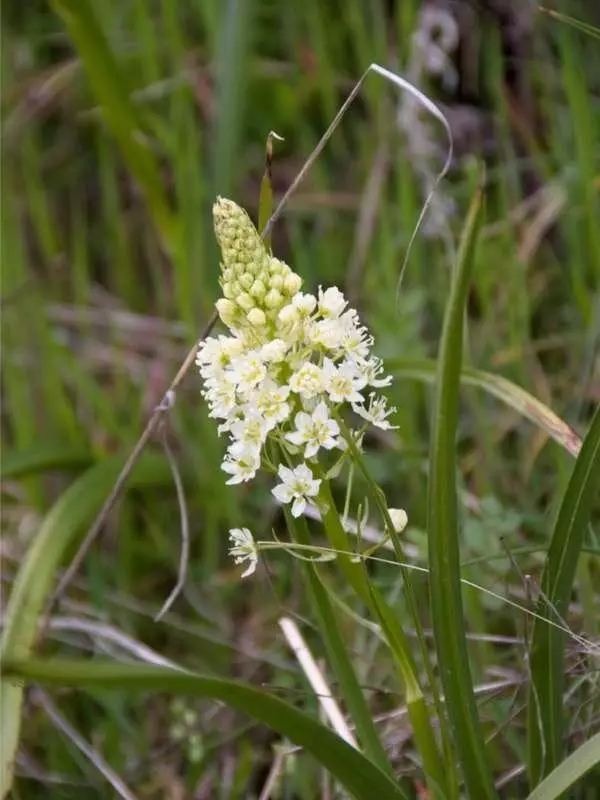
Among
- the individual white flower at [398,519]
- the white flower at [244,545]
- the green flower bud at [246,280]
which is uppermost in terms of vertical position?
the green flower bud at [246,280]

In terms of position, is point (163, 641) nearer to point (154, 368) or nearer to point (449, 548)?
point (154, 368)

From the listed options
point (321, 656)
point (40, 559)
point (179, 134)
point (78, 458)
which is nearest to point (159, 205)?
point (179, 134)

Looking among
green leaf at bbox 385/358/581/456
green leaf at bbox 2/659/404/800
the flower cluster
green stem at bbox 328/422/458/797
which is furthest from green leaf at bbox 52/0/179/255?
green leaf at bbox 2/659/404/800

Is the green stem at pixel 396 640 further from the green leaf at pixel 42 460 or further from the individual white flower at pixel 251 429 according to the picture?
the green leaf at pixel 42 460

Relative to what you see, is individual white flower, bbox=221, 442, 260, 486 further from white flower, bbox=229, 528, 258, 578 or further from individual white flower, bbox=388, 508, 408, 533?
individual white flower, bbox=388, 508, 408, 533

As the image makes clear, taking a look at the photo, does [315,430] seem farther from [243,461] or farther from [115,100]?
[115,100]

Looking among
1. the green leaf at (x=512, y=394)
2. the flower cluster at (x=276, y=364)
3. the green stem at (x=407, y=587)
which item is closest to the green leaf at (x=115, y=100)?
the green leaf at (x=512, y=394)

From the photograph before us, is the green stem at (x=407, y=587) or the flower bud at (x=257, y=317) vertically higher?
the flower bud at (x=257, y=317)
